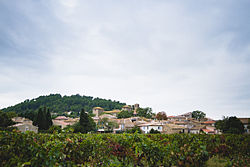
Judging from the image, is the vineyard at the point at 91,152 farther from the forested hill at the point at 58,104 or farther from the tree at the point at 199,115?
the forested hill at the point at 58,104

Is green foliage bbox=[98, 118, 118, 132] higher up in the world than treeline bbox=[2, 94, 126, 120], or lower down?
lower down

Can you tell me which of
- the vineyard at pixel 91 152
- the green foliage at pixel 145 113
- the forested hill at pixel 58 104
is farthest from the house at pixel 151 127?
the forested hill at pixel 58 104

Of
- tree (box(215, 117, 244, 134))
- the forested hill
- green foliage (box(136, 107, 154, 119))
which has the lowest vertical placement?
tree (box(215, 117, 244, 134))

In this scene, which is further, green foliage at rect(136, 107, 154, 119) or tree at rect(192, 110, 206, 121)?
tree at rect(192, 110, 206, 121)

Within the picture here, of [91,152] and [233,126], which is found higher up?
[91,152]

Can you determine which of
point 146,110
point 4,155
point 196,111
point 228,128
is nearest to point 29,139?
point 4,155

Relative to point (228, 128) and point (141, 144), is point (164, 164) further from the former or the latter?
point (228, 128)

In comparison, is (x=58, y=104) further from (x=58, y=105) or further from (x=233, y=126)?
(x=233, y=126)

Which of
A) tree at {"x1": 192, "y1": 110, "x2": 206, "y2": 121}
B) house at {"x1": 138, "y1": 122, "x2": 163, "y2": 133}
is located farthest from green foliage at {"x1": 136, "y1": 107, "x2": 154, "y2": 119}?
house at {"x1": 138, "y1": 122, "x2": 163, "y2": 133}

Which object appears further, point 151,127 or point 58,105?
point 58,105

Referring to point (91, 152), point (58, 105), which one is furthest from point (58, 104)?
point (91, 152)

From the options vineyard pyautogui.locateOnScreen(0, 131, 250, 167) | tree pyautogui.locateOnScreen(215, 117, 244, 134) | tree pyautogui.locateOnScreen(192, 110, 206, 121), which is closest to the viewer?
vineyard pyautogui.locateOnScreen(0, 131, 250, 167)

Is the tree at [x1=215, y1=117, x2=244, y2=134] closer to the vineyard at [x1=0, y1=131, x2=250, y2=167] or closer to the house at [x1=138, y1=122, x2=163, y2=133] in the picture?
the house at [x1=138, y1=122, x2=163, y2=133]

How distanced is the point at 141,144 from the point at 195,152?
70.9 inches
